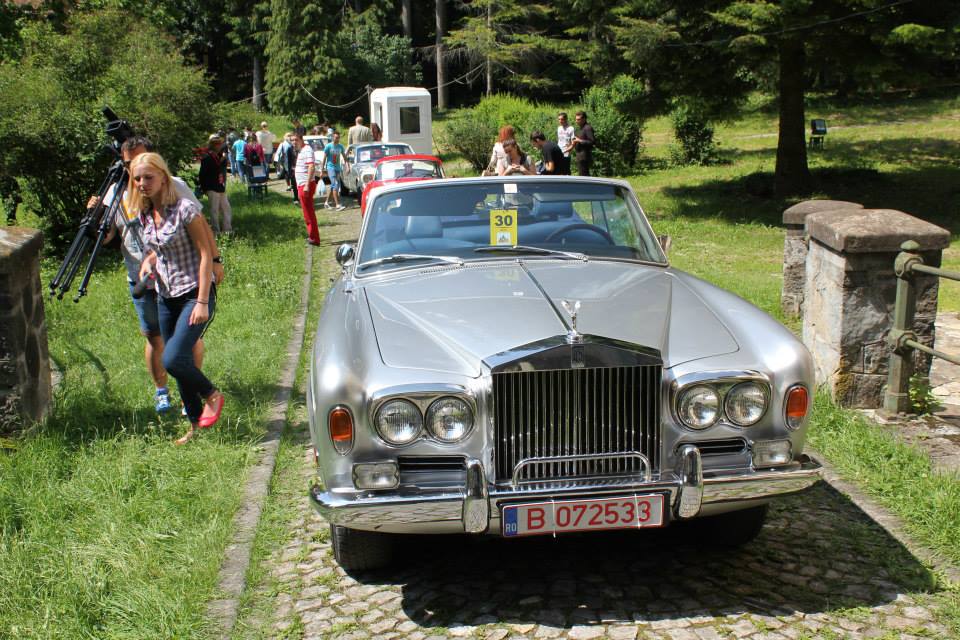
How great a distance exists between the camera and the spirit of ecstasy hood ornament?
3.74m

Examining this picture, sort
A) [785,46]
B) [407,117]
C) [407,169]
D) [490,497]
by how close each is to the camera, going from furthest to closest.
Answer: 1. [407,117]
2. [407,169]
3. [785,46]
4. [490,497]

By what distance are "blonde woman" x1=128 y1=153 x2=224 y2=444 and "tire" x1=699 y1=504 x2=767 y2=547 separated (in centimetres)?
320

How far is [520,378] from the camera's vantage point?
12.2 feet

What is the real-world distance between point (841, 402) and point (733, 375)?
300 centimetres

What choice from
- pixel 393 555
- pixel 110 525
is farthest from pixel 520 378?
pixel 110 525

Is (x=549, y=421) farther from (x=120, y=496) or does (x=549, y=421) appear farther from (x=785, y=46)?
(x=785, y=46)

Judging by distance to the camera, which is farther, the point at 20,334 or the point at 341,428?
the point at 20,334

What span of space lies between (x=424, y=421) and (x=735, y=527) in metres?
1.69

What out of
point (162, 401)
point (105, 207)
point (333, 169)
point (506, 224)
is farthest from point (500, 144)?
point (333, 169)

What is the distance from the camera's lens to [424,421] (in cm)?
373

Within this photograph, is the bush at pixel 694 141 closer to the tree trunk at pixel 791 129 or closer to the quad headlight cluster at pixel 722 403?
the tree trunk at pixel 791 129

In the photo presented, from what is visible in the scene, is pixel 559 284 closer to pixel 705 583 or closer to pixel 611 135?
pixel 705 583

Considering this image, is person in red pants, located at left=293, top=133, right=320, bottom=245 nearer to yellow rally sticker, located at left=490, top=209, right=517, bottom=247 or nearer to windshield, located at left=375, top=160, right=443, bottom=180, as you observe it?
windshield, located at left=375, top=160, right=443, bottom=180

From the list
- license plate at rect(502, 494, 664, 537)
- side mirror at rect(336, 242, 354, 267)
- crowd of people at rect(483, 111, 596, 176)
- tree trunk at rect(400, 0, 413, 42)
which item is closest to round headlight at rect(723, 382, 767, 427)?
license plate at rect(502, 494, 664, 537)
